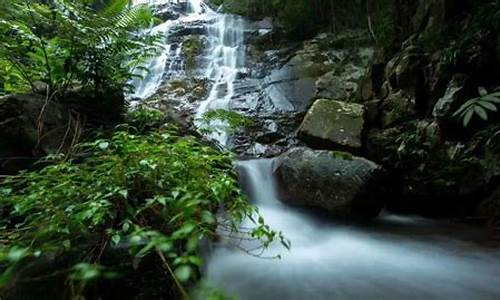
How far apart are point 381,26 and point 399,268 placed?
5.29 metres

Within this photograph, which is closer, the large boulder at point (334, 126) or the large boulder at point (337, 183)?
the large boulder at point (337, 183)

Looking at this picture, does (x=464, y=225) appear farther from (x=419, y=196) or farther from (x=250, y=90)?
(x=250, y=90)

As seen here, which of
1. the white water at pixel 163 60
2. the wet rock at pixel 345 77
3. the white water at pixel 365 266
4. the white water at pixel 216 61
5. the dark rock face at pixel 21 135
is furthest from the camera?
the white water at pixel 163 60

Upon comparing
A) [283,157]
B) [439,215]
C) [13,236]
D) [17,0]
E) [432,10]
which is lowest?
[439,215]

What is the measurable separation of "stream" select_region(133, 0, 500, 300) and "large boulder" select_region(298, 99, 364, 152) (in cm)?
89

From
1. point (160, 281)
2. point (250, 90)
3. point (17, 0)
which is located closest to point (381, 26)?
point (250, 90)

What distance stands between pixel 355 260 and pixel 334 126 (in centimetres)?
252

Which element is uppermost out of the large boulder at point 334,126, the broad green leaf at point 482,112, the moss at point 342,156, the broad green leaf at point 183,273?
the broad green leaf at point 482,112

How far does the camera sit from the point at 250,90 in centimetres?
899

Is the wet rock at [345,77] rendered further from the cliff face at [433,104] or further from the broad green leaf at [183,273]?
the broad green leaf at [183,273]

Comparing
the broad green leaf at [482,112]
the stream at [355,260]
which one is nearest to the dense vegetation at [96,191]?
→ the stream at [355,260]

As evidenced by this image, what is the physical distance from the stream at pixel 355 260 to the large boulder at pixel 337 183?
0.19m

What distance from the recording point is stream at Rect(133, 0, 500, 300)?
2596 millimetres

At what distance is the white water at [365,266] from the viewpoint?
258cm
